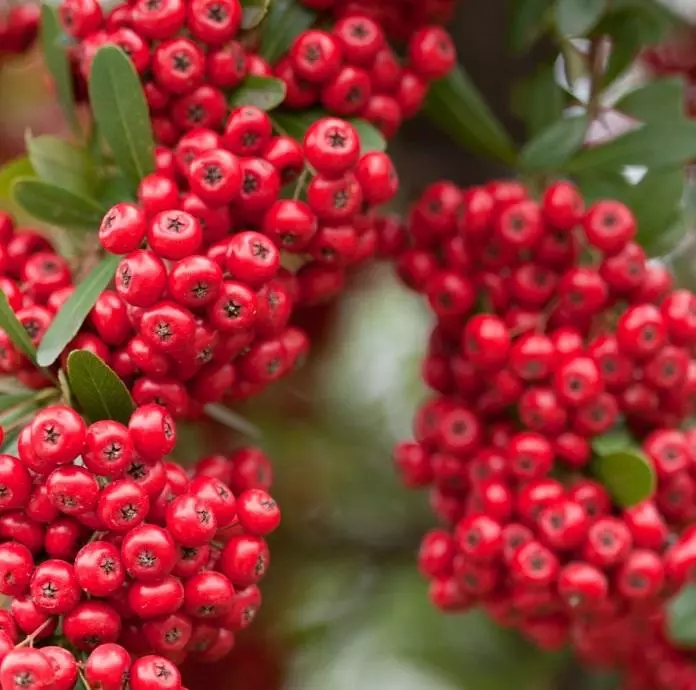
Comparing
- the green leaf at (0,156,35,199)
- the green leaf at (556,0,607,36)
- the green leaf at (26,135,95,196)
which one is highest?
the green leaf at (556,0,607,36)

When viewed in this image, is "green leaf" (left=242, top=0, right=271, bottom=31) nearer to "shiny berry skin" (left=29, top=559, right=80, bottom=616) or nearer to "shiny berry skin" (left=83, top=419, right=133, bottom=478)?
"shiny berry skin" (left=83, top=419, right=133, bottom=478)

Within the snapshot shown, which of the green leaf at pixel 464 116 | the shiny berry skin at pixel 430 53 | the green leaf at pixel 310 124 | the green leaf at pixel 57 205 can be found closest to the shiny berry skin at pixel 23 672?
Result: the green leaf at pixel 57 205

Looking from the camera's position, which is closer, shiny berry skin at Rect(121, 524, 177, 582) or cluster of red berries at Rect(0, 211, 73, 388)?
shiny berry skin at Rect(121, 524, 177, 582)

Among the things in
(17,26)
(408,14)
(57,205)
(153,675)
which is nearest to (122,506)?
(153,675)

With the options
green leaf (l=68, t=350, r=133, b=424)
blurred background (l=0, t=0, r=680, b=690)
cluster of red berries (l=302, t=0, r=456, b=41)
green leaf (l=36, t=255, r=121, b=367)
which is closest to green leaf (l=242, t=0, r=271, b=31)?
cluster of red berries (l=302, t=0, r=456, b=41)

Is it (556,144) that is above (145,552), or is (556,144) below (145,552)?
above

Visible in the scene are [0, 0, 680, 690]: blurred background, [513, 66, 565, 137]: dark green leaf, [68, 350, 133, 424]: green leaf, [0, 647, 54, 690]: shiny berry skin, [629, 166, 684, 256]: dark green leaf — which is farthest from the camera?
[0, 0, 680, 690]: blurred background

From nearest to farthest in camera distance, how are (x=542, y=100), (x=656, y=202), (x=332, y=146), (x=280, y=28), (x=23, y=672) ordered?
(x=23, y=672) < (x=332, y=146) < (x=280, y=28) < (x=656, y=202) < (x=542, y=100)

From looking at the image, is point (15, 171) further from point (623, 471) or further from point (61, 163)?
point (623, 471)

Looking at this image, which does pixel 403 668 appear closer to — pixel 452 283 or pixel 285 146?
pixel 452 283
